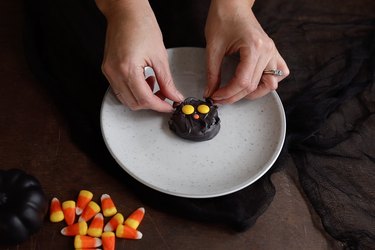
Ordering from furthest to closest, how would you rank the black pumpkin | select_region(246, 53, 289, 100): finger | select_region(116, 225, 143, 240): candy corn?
select_region(246, 53, 289, 100): finger → select_region(116, 225, 143, 240): candy corn → the black pumpkin

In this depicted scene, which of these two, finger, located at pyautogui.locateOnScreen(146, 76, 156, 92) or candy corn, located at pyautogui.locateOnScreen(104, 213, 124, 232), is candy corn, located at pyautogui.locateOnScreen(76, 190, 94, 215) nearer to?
candy corn, located at pyautogui.locateOnScreen(104, 213, 124, 232)

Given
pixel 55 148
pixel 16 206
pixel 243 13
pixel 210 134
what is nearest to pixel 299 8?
pixel 243 13

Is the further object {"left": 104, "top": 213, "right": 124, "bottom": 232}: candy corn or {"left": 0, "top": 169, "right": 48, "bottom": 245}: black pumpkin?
{"left": 104, "top": 213, "right": 124, "bottom": 232}: candy corn

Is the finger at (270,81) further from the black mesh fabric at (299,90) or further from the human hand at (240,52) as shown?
the black mesh fabric at (299,90)

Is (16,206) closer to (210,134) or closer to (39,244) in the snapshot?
(39,244)

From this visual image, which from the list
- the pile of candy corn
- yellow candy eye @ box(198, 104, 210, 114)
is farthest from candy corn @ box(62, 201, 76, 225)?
yellow candy eye @ box(198, 104, 210, 114)
